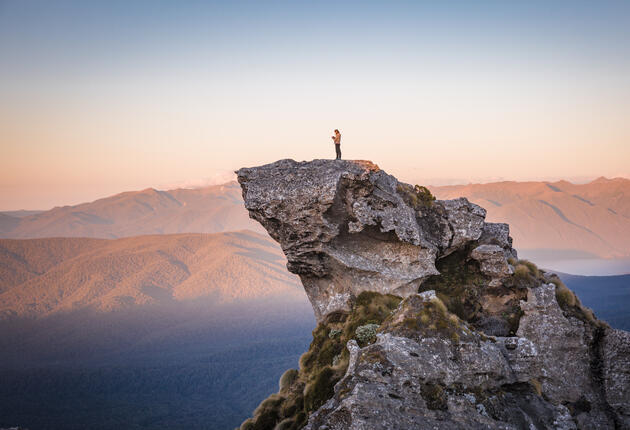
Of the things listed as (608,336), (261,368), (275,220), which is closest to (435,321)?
(608,336)

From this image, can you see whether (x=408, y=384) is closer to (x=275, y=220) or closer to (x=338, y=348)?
(x=338, y=348)

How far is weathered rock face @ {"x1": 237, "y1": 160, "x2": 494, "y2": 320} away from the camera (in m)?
21.8

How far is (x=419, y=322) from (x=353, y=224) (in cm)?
→ 828

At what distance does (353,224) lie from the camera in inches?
870

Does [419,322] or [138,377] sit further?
[138,377]

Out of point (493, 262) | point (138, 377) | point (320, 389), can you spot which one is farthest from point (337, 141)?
point (138, 377)

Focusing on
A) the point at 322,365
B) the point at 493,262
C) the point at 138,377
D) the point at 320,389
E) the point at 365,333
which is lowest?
the point at 138,377

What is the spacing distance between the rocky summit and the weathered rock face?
0.07m

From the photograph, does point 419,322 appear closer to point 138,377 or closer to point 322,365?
point 322,365

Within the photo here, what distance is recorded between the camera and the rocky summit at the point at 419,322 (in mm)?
13008

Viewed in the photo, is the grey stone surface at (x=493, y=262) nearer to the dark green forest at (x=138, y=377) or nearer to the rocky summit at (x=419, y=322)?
the rocky summit at (x=419, y=322)

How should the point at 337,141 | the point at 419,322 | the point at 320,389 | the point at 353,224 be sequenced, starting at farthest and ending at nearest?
1. the point at 337,141
2. the point at 353,224
3. the point at 320,389
4. the point at 419,322

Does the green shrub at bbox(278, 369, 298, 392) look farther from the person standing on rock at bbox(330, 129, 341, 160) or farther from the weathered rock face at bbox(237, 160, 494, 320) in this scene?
the person standing on rock at bbox(330, 129, 341, 160)

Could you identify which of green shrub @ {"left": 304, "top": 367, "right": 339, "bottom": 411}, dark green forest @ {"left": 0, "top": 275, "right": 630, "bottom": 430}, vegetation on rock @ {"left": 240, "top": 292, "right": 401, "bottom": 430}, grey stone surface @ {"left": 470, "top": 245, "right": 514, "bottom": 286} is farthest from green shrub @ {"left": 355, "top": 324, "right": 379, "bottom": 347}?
dark green forest @ {"left": 0, "top": 275, "right": 630, "bottom": 430}
